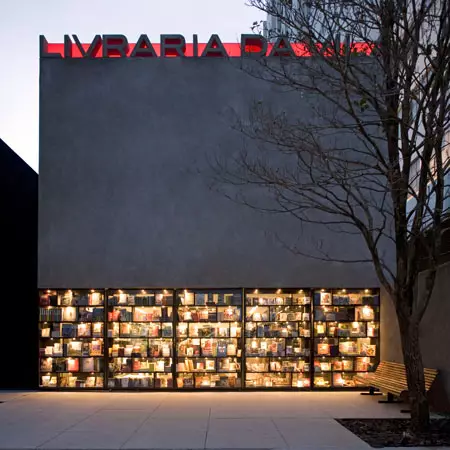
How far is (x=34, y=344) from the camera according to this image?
48.1ft

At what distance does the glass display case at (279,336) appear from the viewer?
14.6 meters

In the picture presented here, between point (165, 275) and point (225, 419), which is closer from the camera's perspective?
point (225, 419)

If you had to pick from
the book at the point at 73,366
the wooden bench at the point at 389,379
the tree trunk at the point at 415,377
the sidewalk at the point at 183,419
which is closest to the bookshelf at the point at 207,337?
the book at the point at 73,366

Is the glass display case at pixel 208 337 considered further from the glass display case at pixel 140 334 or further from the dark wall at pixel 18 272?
the dark wall at pixel 18 272

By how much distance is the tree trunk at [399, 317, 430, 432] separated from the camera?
32.1 feet

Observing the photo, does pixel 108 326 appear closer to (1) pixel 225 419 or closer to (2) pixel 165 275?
(2) pixel 165 275

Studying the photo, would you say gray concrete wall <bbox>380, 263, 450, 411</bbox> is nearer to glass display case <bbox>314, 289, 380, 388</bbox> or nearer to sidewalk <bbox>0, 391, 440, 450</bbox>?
sidewalk <bbox>0, 391, 440, 450</bbox>

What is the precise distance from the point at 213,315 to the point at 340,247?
3.16 metres

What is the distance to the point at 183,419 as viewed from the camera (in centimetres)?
1111

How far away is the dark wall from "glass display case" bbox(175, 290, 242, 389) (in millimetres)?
3241

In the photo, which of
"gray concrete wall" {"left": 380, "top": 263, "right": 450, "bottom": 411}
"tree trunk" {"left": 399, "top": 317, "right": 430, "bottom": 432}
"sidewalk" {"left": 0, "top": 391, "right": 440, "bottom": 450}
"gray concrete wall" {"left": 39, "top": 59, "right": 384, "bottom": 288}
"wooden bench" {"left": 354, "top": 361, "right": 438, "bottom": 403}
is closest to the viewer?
"sidewalk" {"left": 0, "top": 391, "right": 440, "bottom": 450}

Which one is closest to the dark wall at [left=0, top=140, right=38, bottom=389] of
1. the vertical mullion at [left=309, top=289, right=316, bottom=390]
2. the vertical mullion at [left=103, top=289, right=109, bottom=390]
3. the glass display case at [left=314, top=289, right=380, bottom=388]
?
the vertical mullion at [left=103, top=289, right=109, bottom=390]

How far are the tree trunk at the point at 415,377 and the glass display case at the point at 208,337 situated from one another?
17.3ft

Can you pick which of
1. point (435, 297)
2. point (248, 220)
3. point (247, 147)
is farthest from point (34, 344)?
point (435, 297)
